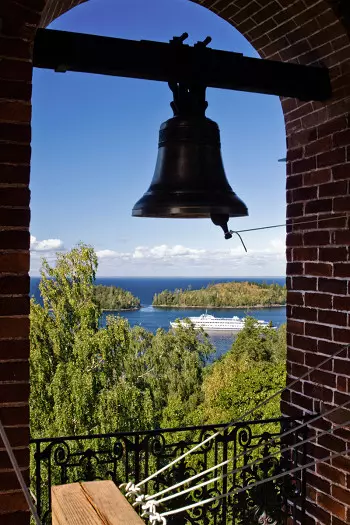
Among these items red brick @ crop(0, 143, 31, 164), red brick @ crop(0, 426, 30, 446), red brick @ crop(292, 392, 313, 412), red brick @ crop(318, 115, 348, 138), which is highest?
red brick @ crop(318, 115, 348, 138)

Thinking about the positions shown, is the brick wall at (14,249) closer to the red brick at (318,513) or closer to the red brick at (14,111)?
the red brick at (14,111)

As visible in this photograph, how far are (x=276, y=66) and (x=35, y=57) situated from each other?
103 centimetres

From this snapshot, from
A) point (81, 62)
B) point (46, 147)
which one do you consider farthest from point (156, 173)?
point (46, 147)

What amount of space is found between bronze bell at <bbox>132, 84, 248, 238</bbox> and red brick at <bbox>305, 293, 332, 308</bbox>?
555 millimetres

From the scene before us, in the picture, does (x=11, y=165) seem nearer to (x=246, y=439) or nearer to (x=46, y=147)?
(x=246, y=439)

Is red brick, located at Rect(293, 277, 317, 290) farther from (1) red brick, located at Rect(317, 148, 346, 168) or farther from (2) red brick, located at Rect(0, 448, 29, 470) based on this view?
(2) red brick, located at Rect(0, 448, 29, 470)

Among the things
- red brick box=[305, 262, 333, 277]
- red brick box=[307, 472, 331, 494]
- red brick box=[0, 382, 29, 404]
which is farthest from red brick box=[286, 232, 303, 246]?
red brick box=[0, 382, 29, 404]

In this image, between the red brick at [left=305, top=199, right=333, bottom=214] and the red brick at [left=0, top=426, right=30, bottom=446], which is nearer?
the red brick at [left=0, top=426, right=30, bottom=446]

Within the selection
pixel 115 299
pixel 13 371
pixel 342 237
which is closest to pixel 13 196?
pixel 13 371

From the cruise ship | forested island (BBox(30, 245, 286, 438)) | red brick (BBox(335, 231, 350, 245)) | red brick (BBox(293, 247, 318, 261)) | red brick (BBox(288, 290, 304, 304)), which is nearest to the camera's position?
red brick (BBox(335, 231, 350, 245))

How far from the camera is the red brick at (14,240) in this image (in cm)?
192

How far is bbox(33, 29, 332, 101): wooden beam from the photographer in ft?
7.27

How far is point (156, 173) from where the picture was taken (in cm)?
263

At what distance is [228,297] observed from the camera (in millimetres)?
41375
